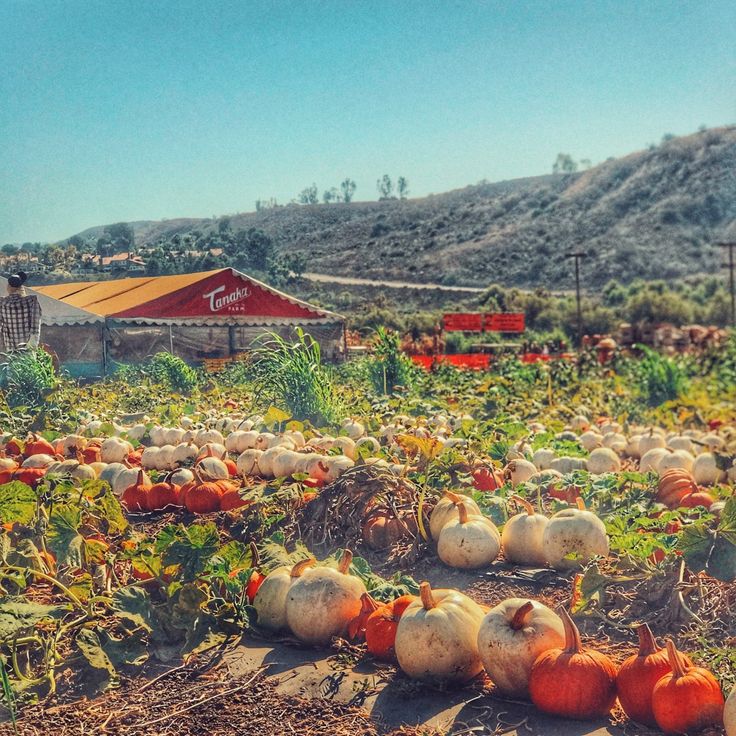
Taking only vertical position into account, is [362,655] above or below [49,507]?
below

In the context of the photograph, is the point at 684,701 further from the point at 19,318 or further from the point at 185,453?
the point at 19,318

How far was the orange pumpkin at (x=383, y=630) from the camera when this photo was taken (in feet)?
10.5

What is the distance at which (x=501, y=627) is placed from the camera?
113 inches

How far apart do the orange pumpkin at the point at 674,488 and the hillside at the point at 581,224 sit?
10842 millimetres

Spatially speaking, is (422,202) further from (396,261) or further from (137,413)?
(137,413)

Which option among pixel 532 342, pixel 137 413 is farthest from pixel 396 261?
pixel 137 413

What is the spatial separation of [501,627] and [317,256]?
30.5 feet

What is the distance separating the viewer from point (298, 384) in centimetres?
717

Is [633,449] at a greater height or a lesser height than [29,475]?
lesser

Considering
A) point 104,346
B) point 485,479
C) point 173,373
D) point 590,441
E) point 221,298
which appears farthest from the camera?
point 173,373

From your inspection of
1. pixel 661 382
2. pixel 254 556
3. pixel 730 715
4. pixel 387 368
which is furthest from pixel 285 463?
pixel 661 382

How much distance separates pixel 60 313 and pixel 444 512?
415 cm

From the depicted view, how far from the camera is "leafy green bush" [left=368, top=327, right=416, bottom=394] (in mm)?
9258

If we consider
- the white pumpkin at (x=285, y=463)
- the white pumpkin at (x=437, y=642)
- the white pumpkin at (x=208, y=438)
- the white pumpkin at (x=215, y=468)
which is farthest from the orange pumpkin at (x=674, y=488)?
the white pumpkin at (x=208, y=438)
